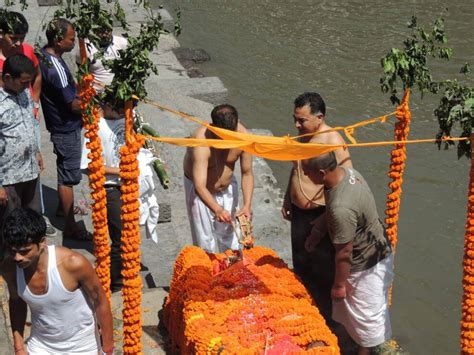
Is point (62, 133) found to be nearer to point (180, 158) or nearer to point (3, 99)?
point (3, 99)

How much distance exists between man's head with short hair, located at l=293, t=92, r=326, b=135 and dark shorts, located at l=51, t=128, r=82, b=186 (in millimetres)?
2230

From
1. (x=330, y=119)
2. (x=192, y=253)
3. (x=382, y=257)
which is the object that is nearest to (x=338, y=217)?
(x=382, y=257)

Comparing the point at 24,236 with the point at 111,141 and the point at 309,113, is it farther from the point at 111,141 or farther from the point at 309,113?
the point at 309,113

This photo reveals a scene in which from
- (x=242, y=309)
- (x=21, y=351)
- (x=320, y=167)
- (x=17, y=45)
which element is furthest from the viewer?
(x=17, y=45)

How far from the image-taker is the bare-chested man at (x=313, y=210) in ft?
19.1

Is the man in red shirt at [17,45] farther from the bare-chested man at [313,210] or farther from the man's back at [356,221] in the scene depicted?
the man's back at [356,221]

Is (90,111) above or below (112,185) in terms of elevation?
above

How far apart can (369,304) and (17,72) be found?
9.83 feet

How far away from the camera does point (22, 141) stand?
6.07m

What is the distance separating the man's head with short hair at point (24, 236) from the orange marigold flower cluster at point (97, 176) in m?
1.45

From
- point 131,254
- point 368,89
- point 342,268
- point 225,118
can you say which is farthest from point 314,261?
point 368,89

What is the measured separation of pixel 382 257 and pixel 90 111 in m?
2.22

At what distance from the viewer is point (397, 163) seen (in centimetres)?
602

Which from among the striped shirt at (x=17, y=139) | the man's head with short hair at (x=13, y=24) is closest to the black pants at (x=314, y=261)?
the striped shirt at (x=17, y=139)
